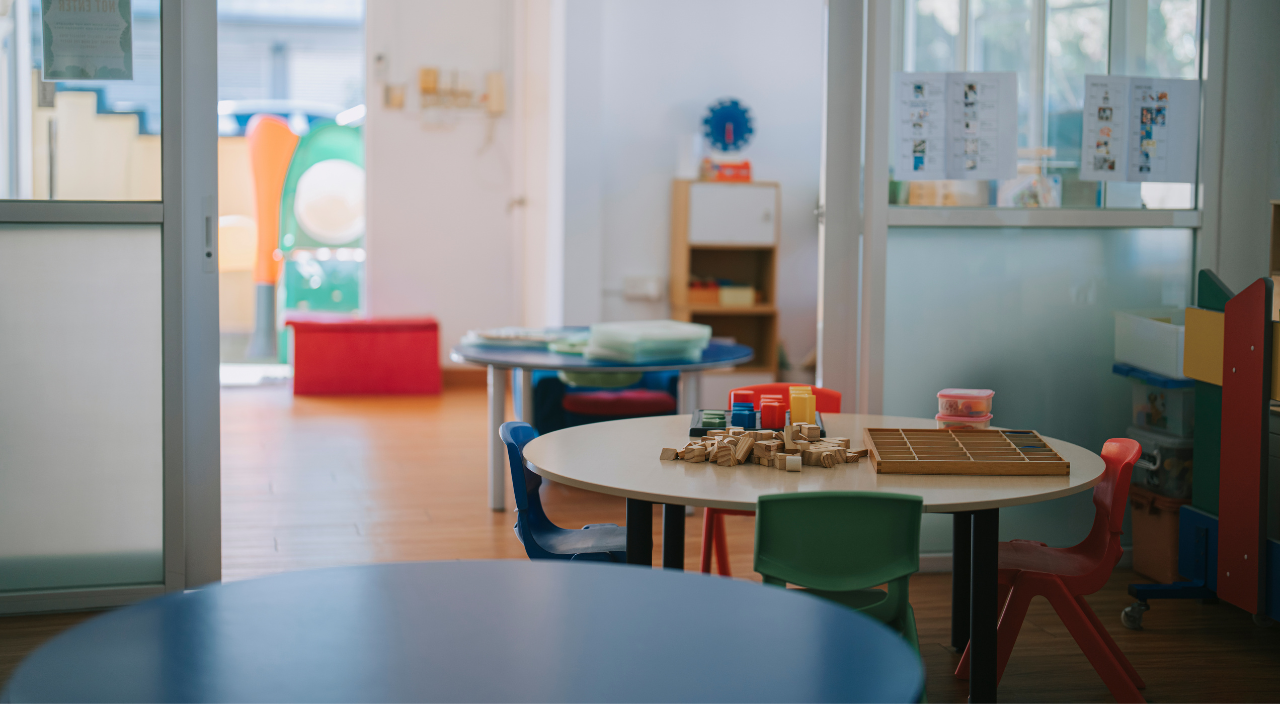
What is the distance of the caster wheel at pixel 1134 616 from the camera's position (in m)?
3.04

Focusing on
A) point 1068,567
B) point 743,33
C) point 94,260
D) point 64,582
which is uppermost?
point 743,33

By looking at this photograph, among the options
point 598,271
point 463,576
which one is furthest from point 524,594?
point 598,271

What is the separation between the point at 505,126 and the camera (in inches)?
319

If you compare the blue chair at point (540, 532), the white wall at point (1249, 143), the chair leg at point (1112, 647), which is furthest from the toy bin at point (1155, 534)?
the blue chair at point (540, 532)

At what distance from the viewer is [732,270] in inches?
267

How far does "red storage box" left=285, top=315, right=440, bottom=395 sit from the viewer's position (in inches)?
294

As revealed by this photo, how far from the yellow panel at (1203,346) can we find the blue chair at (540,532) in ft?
5.87

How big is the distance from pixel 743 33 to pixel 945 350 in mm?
3574

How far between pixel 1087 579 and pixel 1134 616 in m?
0.76

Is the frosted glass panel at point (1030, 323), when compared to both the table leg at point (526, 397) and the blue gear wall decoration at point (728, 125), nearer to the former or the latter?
the table leg at point (526, 397)

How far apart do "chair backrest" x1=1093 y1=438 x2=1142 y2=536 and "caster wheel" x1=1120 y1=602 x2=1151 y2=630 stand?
0.69 m

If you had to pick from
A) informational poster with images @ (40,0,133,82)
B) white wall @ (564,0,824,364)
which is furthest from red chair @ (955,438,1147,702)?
white wall @ (564,0,824,364)

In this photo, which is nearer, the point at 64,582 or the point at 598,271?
the point at 64,582
